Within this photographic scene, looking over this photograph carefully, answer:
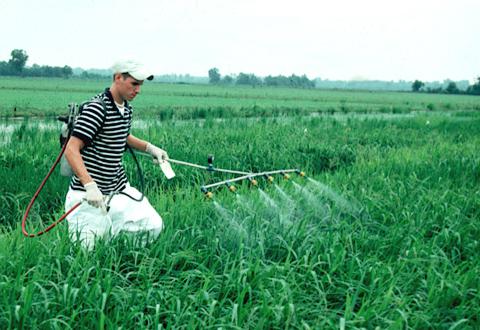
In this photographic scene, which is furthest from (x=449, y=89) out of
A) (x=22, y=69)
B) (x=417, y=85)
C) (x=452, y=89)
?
(x=22, y=69)

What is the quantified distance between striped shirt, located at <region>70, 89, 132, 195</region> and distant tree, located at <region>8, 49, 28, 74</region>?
57.9 metres

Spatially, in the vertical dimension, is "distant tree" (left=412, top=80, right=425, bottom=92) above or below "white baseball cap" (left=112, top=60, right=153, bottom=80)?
above

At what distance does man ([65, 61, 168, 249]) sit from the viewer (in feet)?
10.8

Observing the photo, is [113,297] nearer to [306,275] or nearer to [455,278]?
[306,275]

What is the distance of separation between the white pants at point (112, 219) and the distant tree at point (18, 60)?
57.9 metres

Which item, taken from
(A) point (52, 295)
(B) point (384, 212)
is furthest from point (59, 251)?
(B) point (384, 212)

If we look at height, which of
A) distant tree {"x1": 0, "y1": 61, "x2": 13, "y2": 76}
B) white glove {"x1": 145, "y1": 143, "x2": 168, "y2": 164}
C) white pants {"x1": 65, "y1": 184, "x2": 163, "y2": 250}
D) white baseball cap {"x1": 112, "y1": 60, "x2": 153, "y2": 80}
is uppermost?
distant tree {"x1": 0, "y1": 61, "x2": 13, "y2": 76}

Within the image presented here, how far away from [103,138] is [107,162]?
0.60 feet

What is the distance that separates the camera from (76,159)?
316cm

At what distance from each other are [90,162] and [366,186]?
3411 millimetres

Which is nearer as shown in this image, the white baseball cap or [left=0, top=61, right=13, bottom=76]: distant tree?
the white baseball cap

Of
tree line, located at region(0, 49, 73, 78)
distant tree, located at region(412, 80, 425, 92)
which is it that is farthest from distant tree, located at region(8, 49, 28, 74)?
distant tree, located at region(412, 80, 425, 92)

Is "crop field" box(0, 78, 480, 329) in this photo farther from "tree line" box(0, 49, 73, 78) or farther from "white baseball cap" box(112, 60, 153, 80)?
"tree line" box(0, 49, 73, 78)

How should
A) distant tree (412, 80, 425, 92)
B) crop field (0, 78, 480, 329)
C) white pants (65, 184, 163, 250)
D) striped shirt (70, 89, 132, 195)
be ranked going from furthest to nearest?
1. distant tree (412, 80, 425, 92)
2. white pants (65, 184, 163, 250)
3. striped shirt (70, 89, 132, 195)
4. crop field (0, 78, 480, 329)
